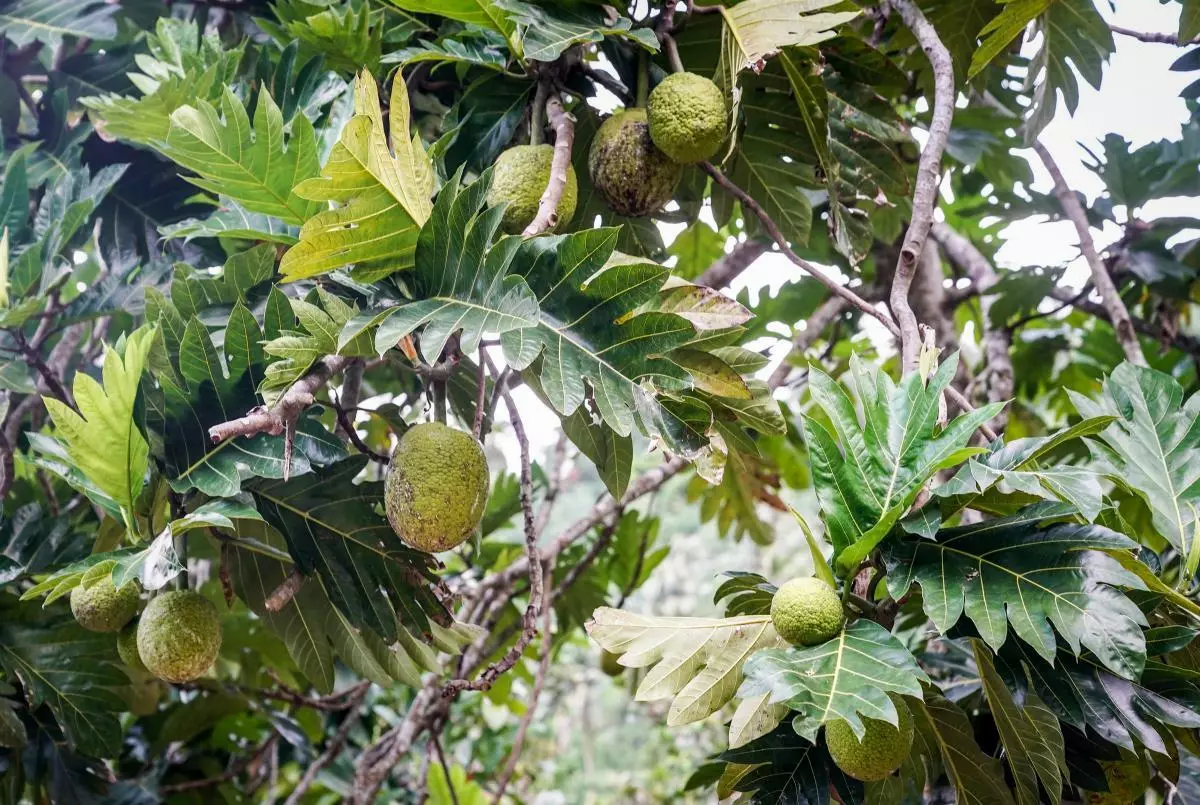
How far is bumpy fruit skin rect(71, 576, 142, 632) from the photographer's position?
3.43 feet

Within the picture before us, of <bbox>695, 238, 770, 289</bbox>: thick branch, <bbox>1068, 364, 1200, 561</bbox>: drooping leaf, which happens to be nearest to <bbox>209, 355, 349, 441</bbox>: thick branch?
<bbox>1068, 364, 1200, 561</bbox>: drooping leaf

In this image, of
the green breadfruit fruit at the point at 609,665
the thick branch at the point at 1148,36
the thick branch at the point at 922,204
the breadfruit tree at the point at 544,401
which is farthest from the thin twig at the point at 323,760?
the thick branch at the point at 1148,36

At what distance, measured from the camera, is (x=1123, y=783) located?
992mm

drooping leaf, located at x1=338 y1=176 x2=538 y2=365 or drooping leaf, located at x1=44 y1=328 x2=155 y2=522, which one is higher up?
drooping leaf, located at x1=338 y1=176 x2=538 y2=365

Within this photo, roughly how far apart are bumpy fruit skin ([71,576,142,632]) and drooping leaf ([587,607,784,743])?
1.81 ft

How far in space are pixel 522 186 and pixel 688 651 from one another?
1.72ft

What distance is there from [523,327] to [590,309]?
0.09 metres

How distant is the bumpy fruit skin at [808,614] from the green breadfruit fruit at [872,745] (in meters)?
0.08

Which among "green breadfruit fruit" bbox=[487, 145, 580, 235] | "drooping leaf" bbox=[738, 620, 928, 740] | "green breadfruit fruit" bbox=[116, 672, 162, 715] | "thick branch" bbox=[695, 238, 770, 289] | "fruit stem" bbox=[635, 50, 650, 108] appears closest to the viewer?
"drooping leaf" bbox=[738, 620, 928, 740]

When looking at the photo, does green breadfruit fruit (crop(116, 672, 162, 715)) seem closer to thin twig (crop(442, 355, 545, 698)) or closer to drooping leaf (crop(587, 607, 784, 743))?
thin twig (crop(442, 355, 545, 698))

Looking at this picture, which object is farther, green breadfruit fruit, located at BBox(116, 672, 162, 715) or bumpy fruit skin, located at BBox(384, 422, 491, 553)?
green breadfruit fruit, located at BBox(116, 672, 162, 715)

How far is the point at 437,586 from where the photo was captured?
116 centimetres

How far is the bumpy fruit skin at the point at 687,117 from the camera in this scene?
1005 millimetres

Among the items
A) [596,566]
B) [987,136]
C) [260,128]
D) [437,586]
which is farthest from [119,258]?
[987,136]
